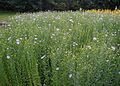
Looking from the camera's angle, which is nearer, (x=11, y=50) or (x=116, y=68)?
(x=116, y=68)

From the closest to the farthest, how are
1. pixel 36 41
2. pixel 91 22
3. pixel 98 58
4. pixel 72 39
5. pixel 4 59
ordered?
pixel 98 58
pixel 4 59
pixel 36 41
pixel 72 39
pixel 91 22

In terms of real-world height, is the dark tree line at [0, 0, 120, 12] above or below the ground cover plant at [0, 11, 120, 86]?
below

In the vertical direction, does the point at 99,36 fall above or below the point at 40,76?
above

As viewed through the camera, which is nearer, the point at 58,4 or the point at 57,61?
the point at 57,61

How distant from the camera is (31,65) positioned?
155 inches

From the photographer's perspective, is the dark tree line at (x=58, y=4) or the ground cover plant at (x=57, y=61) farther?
the dark tree line at (x=58, y=4)

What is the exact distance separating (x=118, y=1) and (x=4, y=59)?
39.1 feet

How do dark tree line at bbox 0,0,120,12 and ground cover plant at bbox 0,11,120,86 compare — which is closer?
ground cover plant at bbox 0,11,120,86

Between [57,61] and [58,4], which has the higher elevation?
[57,61]

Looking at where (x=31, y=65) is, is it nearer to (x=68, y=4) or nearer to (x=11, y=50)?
(x=11, y=50)

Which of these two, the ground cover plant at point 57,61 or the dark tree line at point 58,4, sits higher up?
the ground cover plant at point 57,61

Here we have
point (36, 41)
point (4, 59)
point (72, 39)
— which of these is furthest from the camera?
point (72, 39)

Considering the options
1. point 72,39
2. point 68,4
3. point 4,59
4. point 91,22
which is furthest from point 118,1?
point 4,59

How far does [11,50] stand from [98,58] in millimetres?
1253
